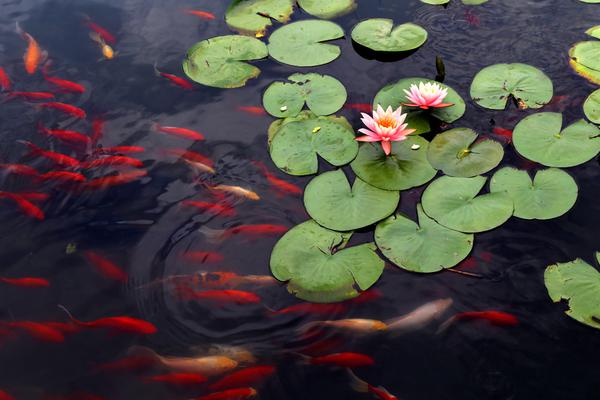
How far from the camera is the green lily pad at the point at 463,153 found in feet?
10.8

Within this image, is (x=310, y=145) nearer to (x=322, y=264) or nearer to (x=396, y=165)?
(x=396, y=165)

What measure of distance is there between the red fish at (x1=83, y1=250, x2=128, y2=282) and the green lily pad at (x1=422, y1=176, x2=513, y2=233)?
1.88m

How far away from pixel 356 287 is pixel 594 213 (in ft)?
5.01

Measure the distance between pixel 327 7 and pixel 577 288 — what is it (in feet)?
10.4

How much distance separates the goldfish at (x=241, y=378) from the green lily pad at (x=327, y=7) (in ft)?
10.5

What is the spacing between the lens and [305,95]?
387cm

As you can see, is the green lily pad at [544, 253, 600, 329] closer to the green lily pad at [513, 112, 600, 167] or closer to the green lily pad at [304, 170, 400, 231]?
the green lily pad at [513, 112, 600, 167]

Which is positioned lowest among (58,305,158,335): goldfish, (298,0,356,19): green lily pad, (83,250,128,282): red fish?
(58,305,158,335): goldfish

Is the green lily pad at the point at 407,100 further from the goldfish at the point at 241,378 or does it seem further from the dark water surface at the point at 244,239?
the goldfish at the point at 241,378

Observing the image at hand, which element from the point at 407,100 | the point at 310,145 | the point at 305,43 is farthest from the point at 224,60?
the point at 407,100

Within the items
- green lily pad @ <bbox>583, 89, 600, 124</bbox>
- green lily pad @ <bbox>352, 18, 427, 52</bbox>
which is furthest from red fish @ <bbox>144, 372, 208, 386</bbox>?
green lily pad @ <bbox>583, 89, 600, 124</bbox>

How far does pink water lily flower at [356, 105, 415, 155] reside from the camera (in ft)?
11.0

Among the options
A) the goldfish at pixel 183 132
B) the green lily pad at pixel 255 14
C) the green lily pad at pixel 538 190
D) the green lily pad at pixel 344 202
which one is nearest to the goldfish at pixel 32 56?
the goldfish at pixel 183 132

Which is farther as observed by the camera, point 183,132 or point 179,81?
point 179,81
